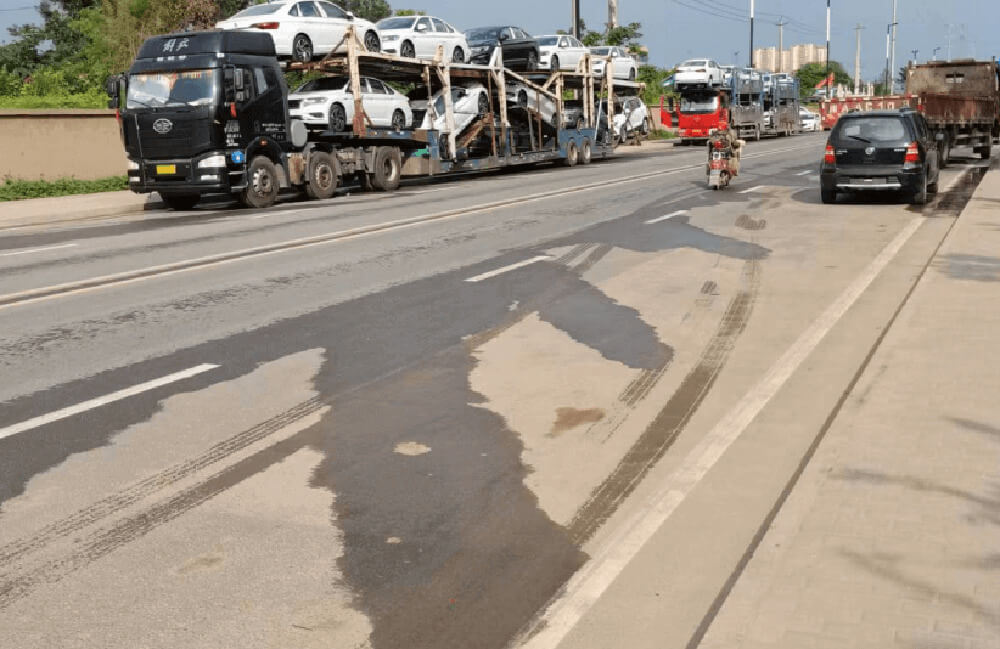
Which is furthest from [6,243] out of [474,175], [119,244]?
[474,175]

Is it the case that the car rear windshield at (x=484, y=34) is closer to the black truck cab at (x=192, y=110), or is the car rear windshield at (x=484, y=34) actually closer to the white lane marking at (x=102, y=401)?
the black truck cab at (x=192, y=110)

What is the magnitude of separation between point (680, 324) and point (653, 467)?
377cm

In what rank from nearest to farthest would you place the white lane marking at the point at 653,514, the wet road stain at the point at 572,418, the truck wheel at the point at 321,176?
the white lane marking at the point at 653,514 → the wet road stain at the point at 572,418 → the truck wheel at the point at 321,176

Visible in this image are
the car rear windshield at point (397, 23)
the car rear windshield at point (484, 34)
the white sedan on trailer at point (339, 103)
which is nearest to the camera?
the white sedan on trailer at point (339, 103)

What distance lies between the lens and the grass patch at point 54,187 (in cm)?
2533

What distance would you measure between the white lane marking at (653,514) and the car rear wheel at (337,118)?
17563 millimetres

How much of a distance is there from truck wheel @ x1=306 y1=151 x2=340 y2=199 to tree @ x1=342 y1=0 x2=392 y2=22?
76.8 meters

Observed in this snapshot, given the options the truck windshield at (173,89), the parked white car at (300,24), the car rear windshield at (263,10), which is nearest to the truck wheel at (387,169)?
the parked white car at (300,24)

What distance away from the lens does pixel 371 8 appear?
102250 mm

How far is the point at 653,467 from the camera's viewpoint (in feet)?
18.6

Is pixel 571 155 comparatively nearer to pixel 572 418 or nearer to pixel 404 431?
pixel 572 418

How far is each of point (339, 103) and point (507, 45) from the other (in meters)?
9.84

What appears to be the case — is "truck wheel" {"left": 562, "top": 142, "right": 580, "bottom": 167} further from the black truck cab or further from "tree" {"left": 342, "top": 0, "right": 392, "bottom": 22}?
"tree" {"left": 342, "top": 0, "right": 392, "bottom": 22}

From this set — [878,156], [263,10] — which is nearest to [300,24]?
[263,10]
